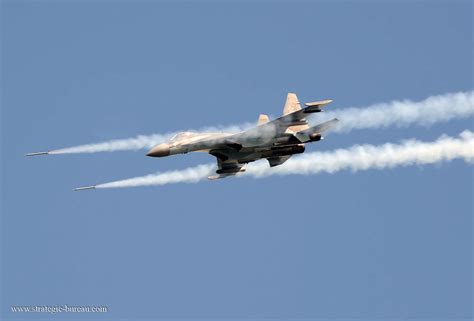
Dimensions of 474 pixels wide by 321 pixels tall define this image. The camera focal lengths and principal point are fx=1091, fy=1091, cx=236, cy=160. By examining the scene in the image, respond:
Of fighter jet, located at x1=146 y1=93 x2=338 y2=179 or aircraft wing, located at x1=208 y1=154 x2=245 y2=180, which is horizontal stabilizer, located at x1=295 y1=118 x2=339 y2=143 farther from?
aircraft wing, located at x1=208 y1=154 x2=245 y2=180

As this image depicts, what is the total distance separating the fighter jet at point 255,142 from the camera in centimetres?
4612

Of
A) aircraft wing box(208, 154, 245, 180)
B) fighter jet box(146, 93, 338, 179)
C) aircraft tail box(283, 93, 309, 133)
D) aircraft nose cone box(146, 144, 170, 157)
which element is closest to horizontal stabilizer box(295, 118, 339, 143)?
fighter jet box(146, 93, 338, 179)

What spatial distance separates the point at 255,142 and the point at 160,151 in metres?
4.34

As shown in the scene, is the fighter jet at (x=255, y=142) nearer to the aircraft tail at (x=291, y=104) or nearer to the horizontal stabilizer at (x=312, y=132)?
the horizontal stabilizer at (x=312, y=132)

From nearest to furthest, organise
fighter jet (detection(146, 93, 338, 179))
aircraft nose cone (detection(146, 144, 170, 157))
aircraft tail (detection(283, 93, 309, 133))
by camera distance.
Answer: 1. aircraft nose cone (detection(146, 144, 170, 157))
2. fighter jet (detection(146, 93, 338, 179))
3. aircraft tail (detection(283, 93, 309, 133))

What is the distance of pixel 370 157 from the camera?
5050 centimetres

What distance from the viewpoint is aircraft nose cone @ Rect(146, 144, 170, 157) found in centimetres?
4544

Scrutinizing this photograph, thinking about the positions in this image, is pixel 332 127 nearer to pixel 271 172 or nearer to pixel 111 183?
pixel 271 172

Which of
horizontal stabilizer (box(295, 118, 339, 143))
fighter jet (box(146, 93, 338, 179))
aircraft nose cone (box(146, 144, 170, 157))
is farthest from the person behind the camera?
horizontal stabilizer (box(295, 118, 339, 143))

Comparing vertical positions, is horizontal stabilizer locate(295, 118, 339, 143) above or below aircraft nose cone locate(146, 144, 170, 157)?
above

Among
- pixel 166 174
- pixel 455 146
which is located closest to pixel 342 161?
pixel 455 146

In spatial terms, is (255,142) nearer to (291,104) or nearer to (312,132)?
(312,132)

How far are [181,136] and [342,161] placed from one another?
848 centimetres

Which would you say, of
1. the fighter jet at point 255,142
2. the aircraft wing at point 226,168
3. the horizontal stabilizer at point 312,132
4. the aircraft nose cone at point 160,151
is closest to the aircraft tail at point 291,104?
the fighter jet at point 255,142
